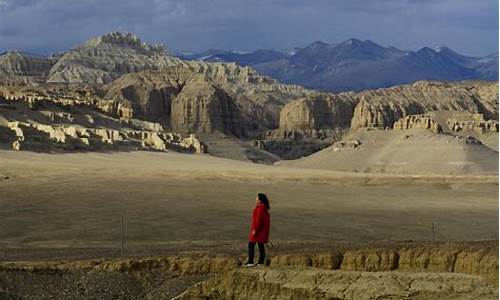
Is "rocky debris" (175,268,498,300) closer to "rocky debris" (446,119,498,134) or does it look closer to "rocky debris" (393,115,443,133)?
"rocky debris" (393,115,443,133)

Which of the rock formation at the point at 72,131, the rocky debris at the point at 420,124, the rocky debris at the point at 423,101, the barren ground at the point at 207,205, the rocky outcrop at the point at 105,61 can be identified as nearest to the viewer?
the barren ground at the point at 207,205

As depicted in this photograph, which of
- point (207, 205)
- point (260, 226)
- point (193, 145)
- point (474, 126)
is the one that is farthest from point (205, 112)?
point (260, 226)

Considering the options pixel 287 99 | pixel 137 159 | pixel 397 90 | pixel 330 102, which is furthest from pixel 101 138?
pixel 287 99

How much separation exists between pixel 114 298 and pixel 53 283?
1.22 meters

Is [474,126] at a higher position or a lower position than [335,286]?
higher

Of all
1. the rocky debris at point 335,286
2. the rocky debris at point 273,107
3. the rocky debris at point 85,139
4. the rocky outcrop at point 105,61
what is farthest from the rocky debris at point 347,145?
the rocky outcrop at point 105,61

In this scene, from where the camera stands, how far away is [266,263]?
1275 cm

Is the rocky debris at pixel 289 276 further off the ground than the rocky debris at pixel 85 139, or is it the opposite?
the rocky debris at pixel 85 139

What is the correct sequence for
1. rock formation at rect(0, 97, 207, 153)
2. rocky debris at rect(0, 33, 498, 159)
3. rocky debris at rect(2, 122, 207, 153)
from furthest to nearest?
1. rocky debris at rect(0, 33, 498, 159)
2. rock formation at rect(0, 97, 207, 153)
3. rocky debris at rect(2, 122, 207, 153)

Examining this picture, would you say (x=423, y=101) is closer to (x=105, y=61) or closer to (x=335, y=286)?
(x=105, y=61)

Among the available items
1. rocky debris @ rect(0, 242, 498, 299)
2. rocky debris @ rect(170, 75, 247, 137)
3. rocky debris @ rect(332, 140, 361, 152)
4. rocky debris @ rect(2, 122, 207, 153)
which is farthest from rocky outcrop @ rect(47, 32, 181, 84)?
rocky debris @ rect(0, 242, 498, 299)

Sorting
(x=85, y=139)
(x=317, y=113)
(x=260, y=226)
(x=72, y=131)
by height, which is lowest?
(x=260, y=226)

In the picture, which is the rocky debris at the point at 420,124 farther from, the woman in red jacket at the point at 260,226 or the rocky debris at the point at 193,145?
the woman in red jacket at the point at 260,226

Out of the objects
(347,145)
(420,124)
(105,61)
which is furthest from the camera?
(105,61)
